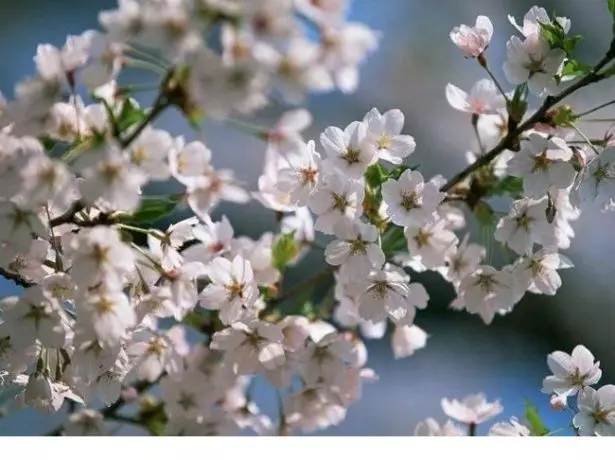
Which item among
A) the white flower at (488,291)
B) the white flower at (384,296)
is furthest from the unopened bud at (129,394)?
the white flower at (488,291)

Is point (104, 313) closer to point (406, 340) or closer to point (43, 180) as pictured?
point (43, 180)

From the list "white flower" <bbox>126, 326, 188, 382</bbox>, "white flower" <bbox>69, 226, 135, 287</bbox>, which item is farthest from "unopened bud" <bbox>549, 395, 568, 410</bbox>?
"white flower" <bbox>69, 226, 135, 287</bbox>

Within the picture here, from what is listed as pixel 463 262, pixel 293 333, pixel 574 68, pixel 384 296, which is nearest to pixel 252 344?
pixel 293 333

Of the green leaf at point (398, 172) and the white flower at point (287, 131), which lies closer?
the white flower at point (287, 131)

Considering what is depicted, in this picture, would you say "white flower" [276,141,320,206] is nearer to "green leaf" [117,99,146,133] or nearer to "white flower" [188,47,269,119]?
"green leaf" [117,99,146,133]

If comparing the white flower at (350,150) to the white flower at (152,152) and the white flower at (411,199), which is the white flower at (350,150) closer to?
the white flower at (411,199)

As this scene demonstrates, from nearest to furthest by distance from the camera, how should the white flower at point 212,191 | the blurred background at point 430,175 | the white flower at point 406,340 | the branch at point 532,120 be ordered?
1. the white flower at point 212,191
2. the branch at point 532,120
3. the white flower at point 406,340
4. the blurred background at point 430,175
